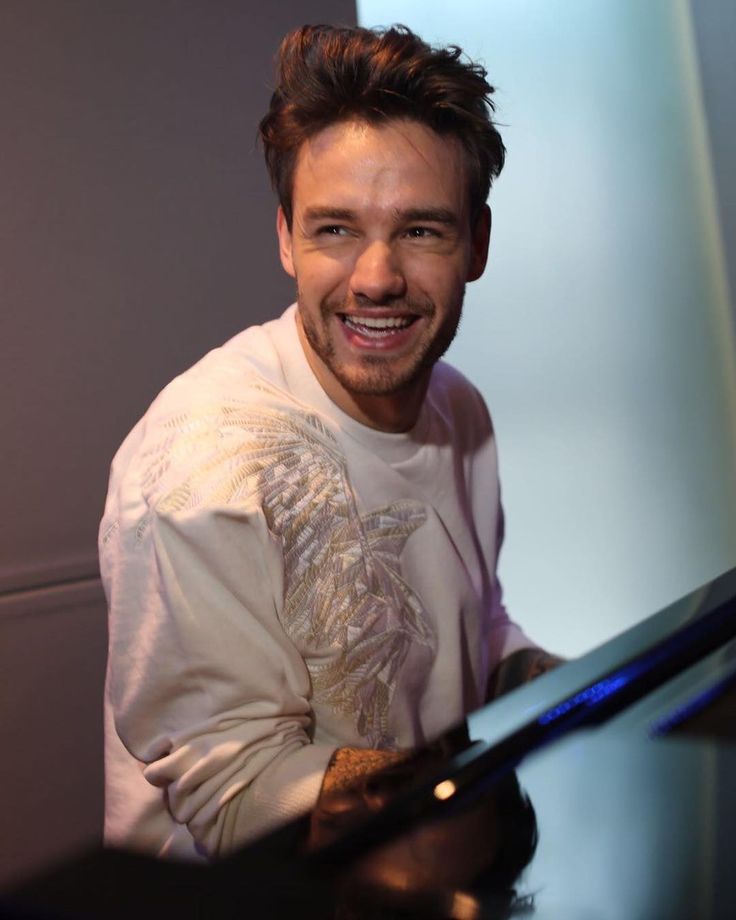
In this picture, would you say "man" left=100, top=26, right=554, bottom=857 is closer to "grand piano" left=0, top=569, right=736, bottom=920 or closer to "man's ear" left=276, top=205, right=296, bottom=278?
"man's ear" left=276, top=205, right=296, bottom=278

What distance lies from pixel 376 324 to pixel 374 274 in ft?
0.20

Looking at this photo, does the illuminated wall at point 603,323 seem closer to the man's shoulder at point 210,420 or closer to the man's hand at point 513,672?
the man's hand at point 513,672

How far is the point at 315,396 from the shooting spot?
1.33 metres

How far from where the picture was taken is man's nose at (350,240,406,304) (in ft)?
4.51

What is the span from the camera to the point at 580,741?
1.86ft

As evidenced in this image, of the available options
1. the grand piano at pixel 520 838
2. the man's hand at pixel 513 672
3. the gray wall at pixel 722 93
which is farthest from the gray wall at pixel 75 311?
the gray wall at pixel 722 93

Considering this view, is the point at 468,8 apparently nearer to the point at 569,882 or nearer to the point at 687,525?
the point at 687,525

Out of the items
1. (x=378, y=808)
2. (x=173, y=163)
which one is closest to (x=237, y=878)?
(x=378, y=808)

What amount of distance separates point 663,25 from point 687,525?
4.47 ft

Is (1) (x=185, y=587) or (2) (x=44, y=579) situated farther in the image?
(2) (x=44, y=579)

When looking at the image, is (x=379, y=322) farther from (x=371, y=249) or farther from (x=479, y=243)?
(x=479, y=243)

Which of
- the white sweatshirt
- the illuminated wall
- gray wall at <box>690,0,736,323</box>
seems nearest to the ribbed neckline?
the white sweatshirt

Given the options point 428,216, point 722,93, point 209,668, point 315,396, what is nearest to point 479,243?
point 428,216

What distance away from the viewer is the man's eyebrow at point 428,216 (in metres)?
1.39
